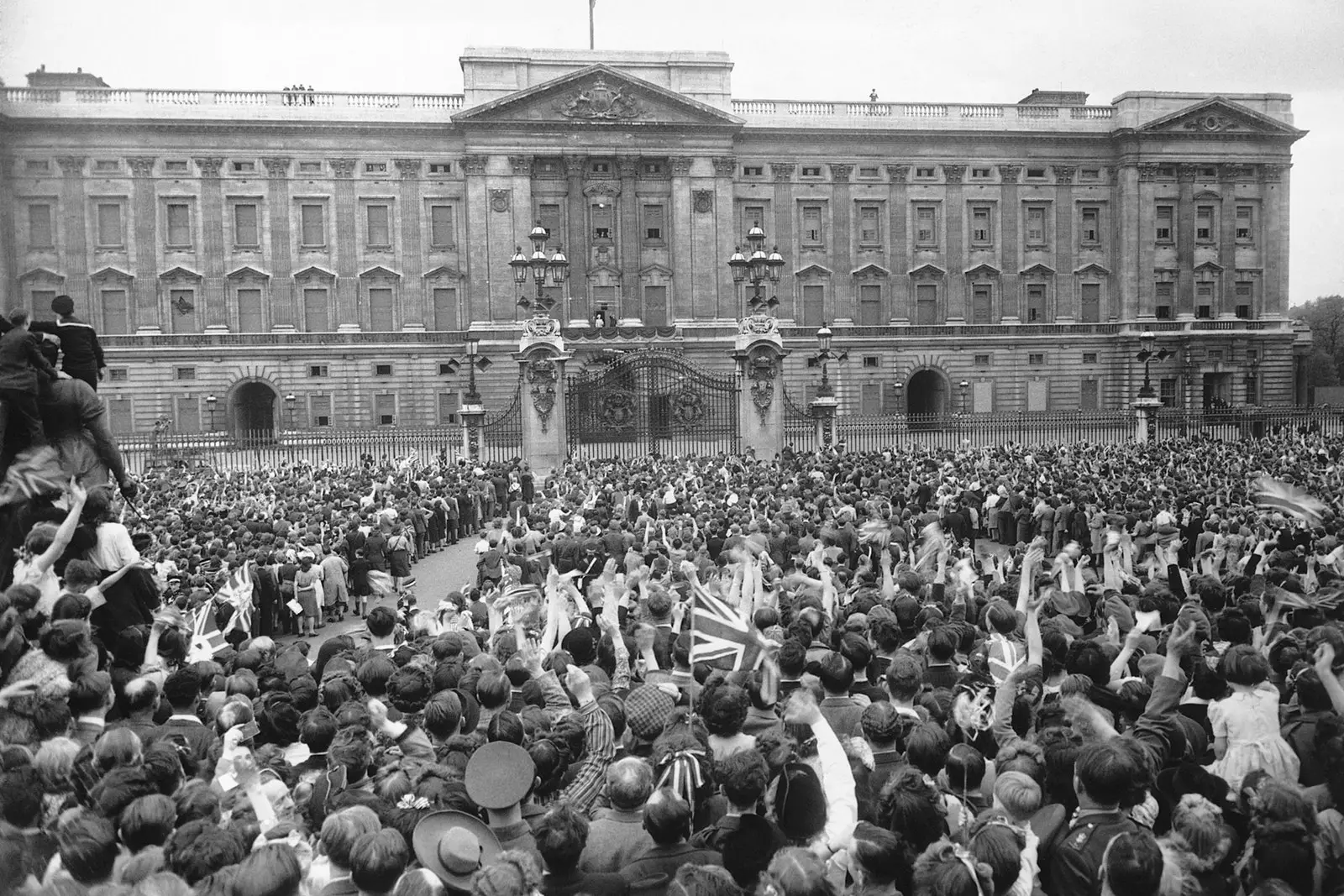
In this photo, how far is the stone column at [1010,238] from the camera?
59.6 meters

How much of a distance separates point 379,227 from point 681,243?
641 inches

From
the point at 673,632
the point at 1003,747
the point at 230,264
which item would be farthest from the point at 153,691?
the point at 230,264

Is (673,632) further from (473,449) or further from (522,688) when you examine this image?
(473,449)

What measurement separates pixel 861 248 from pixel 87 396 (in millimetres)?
53319

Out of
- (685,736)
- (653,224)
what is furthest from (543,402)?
(685,736)

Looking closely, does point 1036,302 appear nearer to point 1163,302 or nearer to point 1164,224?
point 1163,302

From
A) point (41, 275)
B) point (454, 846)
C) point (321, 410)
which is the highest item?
point (41, 275)

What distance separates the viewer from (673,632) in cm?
927

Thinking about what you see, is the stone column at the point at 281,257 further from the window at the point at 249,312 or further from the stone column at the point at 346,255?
the stone column at the point at 346,255

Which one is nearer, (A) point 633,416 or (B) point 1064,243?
(A) point 633,416

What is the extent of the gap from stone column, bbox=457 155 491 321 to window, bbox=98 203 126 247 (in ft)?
58.5

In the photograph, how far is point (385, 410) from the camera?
5541cm

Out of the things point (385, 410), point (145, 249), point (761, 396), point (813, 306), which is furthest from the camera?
point (813, 306)

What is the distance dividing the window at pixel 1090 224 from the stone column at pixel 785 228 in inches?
686
